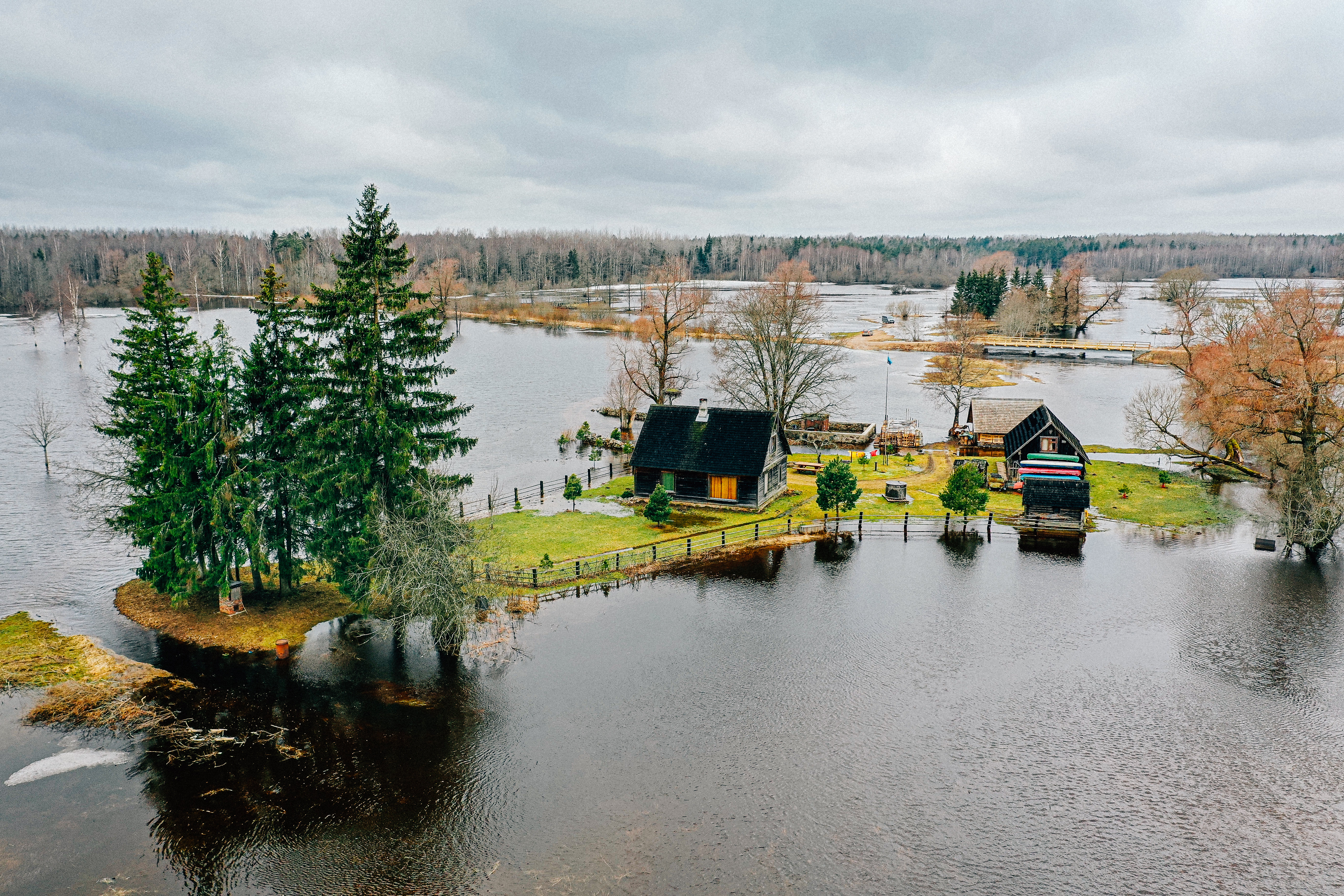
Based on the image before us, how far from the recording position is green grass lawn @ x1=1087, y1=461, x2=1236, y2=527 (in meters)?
39.3

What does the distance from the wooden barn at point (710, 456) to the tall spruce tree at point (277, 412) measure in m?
17.6

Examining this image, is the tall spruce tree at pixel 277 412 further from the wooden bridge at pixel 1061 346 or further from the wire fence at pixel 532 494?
the wooden bridge at pixel 1061 346

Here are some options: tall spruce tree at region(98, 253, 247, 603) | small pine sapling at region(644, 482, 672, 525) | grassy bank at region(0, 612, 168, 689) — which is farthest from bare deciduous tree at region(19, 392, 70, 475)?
small pine sapling at region(644, 482, 672, 525)

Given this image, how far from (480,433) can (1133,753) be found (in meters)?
48.7

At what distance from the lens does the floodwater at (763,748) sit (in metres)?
16.2

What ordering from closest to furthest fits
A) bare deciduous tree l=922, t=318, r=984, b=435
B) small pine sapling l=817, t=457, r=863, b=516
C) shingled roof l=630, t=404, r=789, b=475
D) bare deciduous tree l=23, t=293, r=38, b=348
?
small pine sapling l=817, t=457, r=863, b=516
shingled roof l=630, t=404, r=789, b=475
bare deciduous tree l=922, t=318, r=984, b=435
bare deciduous tree l=23, t=293, r=38, b=348

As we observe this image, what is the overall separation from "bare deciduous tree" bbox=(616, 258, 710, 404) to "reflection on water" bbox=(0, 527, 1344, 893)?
90.7 feet

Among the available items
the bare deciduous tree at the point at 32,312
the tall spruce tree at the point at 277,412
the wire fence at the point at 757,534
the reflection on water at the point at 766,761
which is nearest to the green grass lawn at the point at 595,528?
the wire fence at the point at 757,534

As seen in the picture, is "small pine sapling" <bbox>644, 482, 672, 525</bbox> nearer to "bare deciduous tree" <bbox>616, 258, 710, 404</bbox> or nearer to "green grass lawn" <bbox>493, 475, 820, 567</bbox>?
"green grass lawn" <bbox>493, 475, 820, 567</bbox>

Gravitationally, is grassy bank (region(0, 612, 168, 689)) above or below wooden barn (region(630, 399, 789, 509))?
below

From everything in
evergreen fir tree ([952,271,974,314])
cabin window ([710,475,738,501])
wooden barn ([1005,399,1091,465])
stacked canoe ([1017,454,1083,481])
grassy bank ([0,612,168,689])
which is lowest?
grassy bank ([0,612,168,689])

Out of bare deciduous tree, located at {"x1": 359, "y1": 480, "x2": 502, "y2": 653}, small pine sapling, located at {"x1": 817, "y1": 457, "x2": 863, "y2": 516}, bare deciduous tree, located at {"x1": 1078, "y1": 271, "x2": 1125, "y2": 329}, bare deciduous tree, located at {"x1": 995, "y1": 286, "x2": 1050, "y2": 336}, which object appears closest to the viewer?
bare deciduous tree, located at {"x1": 359, "y1": 480, "x2": 502, "y2": 653}

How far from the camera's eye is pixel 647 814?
1752 centimetres

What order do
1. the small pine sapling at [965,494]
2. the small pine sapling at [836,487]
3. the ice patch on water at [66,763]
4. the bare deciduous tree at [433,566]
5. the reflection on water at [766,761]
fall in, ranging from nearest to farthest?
the reflection on water at [766,761]
the ice patch on water at [66,763]
the bare deciduous tree at [433,566]
the small pine sapling at [965,494]
the small pine sapling at [836,487]
